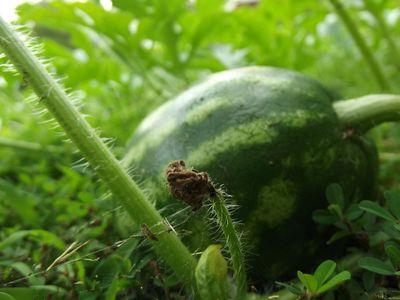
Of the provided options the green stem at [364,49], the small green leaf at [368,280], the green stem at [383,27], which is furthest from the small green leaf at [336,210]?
the green stem at [383,27]

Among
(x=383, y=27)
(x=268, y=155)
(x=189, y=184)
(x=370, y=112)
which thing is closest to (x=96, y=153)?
(x=189, y=184)

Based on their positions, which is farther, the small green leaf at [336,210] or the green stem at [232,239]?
the small green leaf at [336,210]

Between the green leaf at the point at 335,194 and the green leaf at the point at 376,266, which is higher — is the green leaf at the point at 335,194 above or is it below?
above

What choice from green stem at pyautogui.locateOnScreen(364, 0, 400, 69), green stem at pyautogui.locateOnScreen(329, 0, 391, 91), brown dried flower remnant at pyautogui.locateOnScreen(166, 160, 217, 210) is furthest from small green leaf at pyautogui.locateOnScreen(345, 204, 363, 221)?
green stem at pyautogui.locateOnScreen(364, 0, 400, 69)

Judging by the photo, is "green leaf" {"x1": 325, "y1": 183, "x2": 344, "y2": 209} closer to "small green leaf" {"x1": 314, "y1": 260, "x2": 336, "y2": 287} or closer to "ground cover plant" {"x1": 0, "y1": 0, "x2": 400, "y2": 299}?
"ground cover plant" {"x1": 0, "y1": 0, "x2": 400, "y2": 299}

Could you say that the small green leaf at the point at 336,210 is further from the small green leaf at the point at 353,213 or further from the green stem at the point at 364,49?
the green stem at the point at 364,49

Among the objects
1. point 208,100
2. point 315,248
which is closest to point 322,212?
point 315,248
